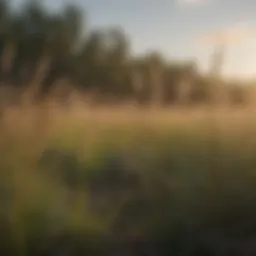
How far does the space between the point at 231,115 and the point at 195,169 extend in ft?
1.81

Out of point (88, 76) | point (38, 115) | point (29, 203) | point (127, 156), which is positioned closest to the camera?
point (29, 203)

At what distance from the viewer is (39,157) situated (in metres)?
2.24

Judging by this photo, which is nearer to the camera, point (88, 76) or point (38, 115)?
point (38, 115)

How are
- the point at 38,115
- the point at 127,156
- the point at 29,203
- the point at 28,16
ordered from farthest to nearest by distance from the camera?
the point at 28,16
the point at 127,156
the point at 38,115
the point at 29,203

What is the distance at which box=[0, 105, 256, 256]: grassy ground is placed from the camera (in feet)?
6.61

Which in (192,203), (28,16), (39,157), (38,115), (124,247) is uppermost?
(28,16)

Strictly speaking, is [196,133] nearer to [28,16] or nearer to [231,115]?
[231,115]

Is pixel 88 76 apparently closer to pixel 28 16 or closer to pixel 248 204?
pixel 28 16

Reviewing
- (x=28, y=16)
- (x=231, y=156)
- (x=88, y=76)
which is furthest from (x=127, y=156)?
(x=28, y=16)

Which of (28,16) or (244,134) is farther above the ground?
(28,16)

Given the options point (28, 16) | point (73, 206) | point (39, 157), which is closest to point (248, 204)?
point (73, 206)

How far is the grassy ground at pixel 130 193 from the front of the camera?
201 cm

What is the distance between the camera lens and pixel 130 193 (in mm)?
2346

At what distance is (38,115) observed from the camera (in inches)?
86.4
